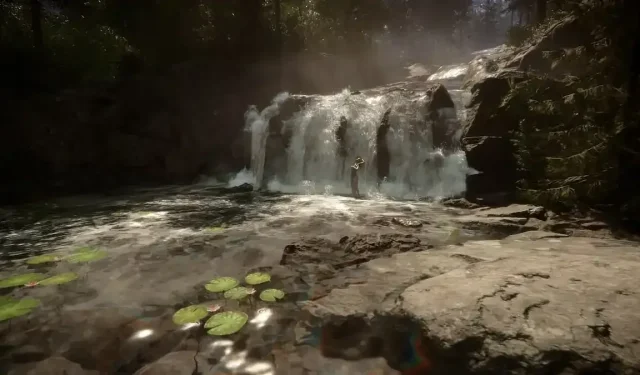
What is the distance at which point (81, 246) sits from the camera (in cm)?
602

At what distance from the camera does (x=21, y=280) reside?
448cm

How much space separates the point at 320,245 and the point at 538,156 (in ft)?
17.5

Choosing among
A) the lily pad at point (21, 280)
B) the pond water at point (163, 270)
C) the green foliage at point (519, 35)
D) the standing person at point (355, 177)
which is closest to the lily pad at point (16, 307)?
the pond water at point (163, 270)

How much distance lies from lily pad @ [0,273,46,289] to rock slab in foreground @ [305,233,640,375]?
3637 millimetres

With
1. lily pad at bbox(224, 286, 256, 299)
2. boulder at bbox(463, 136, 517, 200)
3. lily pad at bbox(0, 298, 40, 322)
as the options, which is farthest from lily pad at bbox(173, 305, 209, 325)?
boulder at bbox(463, 136, 517, 200)

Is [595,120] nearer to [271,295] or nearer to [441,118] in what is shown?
[441,118]

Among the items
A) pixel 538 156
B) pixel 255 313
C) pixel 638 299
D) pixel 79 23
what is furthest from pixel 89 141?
pixel 638 299

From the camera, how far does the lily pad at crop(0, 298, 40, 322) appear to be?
3588 mm

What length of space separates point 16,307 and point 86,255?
1.75m

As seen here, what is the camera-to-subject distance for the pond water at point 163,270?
3.00 m

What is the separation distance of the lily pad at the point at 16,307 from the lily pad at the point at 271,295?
240 cm

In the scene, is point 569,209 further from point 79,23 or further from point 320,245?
point 79,23

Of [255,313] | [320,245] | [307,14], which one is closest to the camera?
[255,313]

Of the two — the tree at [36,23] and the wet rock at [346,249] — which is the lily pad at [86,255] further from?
the tree at [36,23]
